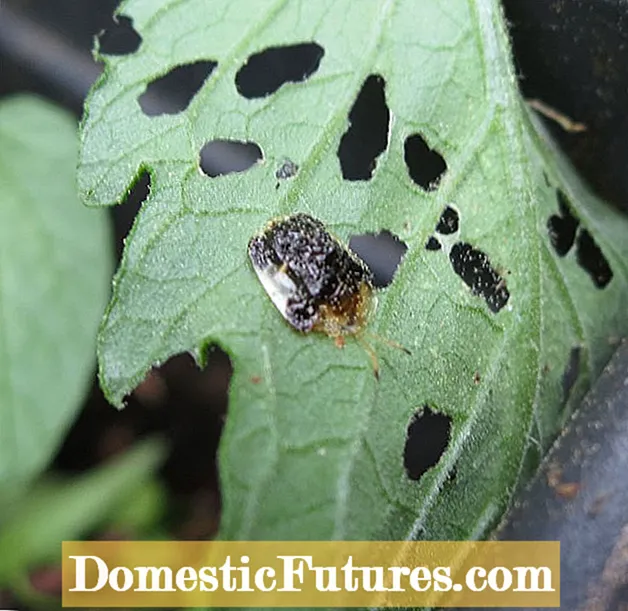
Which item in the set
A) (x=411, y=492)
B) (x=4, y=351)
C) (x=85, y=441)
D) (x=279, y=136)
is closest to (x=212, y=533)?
(x=85, y=441)

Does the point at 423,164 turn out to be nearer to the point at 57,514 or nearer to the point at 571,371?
the point at 571,371

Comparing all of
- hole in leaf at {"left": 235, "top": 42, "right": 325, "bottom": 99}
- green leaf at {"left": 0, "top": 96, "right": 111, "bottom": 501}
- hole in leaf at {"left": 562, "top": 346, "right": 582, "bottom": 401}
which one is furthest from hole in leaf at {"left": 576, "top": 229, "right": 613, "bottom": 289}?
green leaf at {"left": 0, "top": 96, "right": 111, "bottom": 501}

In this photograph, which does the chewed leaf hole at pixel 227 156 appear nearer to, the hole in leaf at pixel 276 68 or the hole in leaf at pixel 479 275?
the hole in leaf at pixel 276 68

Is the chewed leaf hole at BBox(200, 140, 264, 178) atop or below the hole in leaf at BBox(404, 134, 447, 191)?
below

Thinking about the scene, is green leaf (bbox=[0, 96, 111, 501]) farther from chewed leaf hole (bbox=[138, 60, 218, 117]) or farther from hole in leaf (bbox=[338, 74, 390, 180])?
hole in leaf (bbox=[338, 74, 390, 180])

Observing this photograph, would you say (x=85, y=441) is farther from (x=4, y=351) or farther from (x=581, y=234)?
(x=581, y=234)

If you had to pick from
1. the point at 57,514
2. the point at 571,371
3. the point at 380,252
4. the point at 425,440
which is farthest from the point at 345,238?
the point at 57,514
